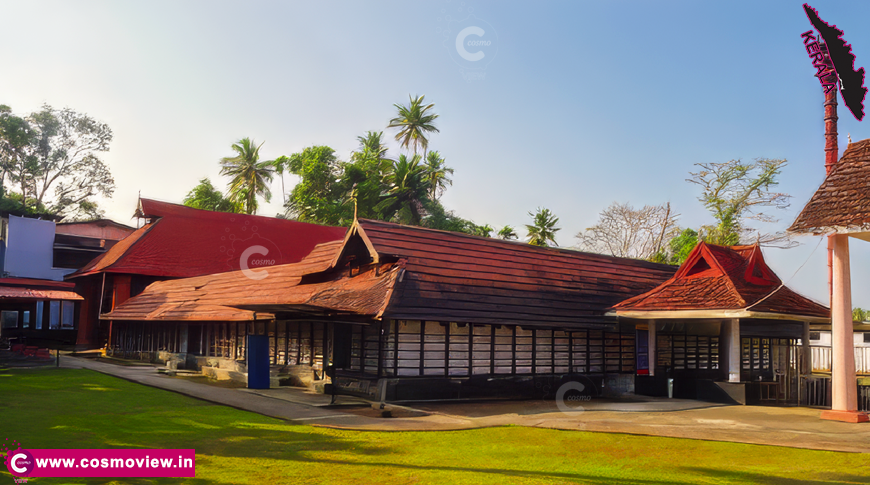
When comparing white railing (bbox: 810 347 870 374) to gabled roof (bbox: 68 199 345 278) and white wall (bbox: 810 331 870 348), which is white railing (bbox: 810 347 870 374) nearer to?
white wall (bbox: 810 331 870 348)

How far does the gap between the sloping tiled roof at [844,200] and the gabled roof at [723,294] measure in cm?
320

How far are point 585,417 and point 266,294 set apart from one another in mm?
12628

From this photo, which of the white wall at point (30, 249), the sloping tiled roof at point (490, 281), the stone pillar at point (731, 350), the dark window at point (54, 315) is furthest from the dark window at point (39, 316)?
the stone pillar at point (731, 350)

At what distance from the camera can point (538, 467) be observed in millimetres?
9977

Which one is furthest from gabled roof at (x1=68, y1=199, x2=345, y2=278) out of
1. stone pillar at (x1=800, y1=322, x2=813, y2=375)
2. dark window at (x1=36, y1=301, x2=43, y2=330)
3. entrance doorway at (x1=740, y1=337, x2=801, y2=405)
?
stone pillar at (x1=800, y1=322, x2=813, y2=375)

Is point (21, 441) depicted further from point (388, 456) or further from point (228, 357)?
point (228, 357)

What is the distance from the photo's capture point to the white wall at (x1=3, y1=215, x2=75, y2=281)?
129 feet

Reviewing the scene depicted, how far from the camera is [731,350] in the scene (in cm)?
2000

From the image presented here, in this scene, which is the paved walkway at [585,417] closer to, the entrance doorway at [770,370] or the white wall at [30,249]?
the entrance doorway at [770,370]

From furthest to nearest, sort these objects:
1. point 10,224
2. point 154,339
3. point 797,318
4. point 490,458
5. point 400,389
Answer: point 10,224 < point 154,339 < point 797,318 < point 400,389 < point 490,458

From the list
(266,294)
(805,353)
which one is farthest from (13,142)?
(805,353)

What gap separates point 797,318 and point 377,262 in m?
12.5

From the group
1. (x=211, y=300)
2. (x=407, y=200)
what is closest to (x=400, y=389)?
(x=211, y=300)

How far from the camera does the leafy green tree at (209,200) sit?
208 ft
